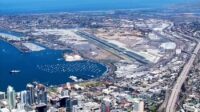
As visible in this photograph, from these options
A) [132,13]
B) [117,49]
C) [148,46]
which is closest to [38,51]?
[117,49]

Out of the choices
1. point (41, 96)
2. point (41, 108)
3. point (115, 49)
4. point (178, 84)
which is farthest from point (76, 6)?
point (41, 108)

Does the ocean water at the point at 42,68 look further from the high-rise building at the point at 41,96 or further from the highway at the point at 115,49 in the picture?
the high-rise building at the point at 41,96

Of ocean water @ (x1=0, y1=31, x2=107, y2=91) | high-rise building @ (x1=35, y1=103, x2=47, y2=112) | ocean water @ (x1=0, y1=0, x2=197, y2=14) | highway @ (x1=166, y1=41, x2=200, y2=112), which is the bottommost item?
highway @ (x1=166, y1=41, x2=200, y2=112)

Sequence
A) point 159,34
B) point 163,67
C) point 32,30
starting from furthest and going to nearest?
point 32,30
point 159,34
point 163,67

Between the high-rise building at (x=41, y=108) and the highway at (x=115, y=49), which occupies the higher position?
the high-rise building at (x=41, y=108)

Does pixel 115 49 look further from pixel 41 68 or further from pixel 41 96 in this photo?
pixel 41 96

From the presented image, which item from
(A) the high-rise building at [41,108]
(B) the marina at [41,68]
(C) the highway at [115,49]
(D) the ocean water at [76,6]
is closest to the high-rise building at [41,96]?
(A) the high-rise building at [41,108]

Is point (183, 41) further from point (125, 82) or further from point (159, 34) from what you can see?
point (125, 82)

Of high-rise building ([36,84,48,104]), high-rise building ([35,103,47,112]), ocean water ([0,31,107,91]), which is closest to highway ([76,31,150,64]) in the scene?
ocean water ([0,31,107,91])

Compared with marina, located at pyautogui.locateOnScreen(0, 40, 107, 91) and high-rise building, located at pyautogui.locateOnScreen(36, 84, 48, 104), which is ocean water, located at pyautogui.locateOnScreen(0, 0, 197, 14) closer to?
marina, located at pyautogui.locateOnScreen(0, 40, 107, 91)
